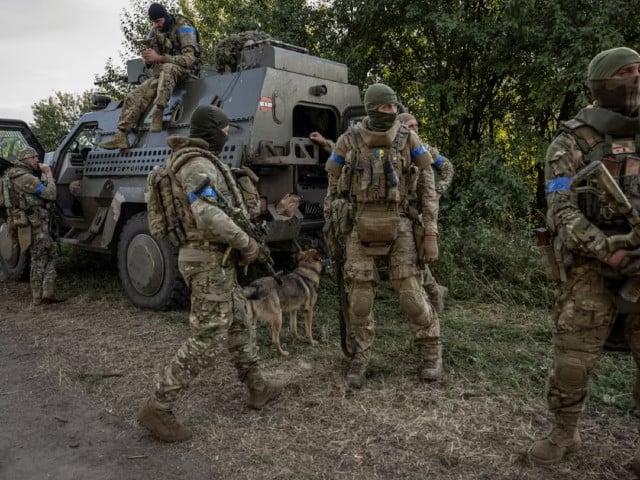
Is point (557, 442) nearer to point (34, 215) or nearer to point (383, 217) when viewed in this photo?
point (383, 217)

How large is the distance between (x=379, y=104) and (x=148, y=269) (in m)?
3.01

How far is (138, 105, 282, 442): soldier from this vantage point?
2982 mm

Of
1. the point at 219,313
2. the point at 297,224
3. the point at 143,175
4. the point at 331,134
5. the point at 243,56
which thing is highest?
the point at 243,56

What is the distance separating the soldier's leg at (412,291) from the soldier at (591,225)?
1.14 metres

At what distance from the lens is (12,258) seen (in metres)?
6.93

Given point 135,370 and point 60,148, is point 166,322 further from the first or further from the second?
point 60,148

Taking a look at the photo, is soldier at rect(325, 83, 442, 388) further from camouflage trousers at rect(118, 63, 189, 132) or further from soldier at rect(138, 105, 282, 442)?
camouflage trousers at rect(118, 63, 189, 132)

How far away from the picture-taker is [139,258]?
5.50 metres

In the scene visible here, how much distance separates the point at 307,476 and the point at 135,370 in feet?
6.54

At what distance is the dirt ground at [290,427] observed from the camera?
275 cm

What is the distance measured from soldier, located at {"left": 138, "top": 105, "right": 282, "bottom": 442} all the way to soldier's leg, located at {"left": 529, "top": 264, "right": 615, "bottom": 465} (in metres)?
1.62

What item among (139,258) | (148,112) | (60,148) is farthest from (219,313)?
(60,148)

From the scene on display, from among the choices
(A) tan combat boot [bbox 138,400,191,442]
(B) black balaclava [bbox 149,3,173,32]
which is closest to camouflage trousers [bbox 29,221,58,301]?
(B) black balaclava [bbox 149,3,173,32]

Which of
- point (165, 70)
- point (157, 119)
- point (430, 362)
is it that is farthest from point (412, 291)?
point (165, 70)
